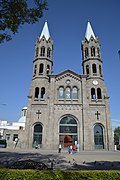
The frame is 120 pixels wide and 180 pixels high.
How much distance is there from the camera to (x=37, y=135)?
31.0 metres

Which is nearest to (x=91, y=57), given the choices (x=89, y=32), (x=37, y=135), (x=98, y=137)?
(x=89, y=32)

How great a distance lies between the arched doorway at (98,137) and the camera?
30.5 meters

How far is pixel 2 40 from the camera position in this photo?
10.7 meters

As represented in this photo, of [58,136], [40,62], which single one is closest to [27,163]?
[58,136]

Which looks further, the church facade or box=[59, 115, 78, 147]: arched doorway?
box=[59, 115, 78, 147]: arched doorway

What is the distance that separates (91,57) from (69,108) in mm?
13947

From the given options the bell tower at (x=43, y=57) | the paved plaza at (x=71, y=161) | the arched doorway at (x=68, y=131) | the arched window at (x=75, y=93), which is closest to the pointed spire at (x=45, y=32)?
the bell tower at (x=43, y=57)

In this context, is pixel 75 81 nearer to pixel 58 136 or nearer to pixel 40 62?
pixel 40 62

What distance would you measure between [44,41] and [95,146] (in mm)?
27511

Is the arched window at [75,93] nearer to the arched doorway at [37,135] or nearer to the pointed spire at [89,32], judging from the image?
the arched doorway at [37,135]

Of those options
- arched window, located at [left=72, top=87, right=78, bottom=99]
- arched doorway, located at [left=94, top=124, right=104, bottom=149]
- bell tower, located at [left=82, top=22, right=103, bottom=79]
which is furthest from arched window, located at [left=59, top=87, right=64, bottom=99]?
arched doorway, located at [left=94, top=124, right=104, bottom=149]

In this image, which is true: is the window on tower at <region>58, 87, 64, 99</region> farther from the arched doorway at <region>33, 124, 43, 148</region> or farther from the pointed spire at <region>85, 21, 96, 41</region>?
the pointed spire at <region>85, 21, 96, 41</region>

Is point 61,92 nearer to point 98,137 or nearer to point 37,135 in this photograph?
point 37,135

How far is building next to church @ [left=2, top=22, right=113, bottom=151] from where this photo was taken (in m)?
30.5
